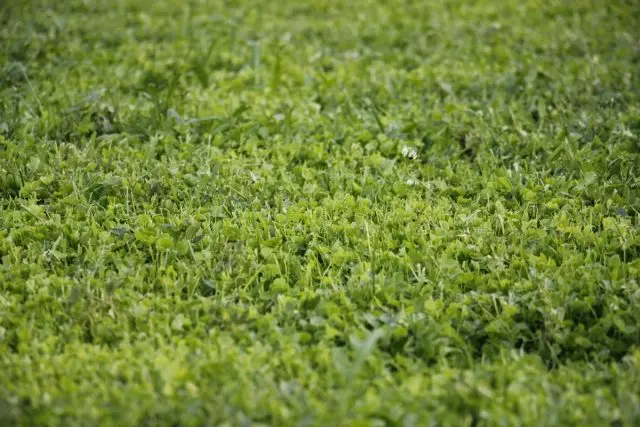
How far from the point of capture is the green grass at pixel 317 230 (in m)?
2.53

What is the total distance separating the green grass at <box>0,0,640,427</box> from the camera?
2.53 meters

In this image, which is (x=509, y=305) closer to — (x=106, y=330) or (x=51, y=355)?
(x=106, y=330)

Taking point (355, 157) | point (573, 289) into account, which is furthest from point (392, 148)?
point (573, 289)

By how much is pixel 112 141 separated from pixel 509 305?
2.38 m

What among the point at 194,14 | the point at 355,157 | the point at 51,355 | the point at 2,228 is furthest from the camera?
the point at 194,14

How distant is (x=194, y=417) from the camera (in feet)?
7.79

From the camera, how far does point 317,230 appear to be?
3.43 meters

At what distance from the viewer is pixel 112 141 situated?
4.20 metres

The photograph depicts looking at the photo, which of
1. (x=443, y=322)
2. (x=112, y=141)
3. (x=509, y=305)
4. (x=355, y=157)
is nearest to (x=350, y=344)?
(x=443, y=322)

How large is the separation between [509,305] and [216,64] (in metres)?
3.14

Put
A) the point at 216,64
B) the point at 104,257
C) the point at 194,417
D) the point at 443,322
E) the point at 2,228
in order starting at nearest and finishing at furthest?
1. the point at 194,417
2. the point at 443,322
3. the point at 104,257
4. the point at 2,228
5. the point at 216,64

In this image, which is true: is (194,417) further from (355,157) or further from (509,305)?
(355,157)

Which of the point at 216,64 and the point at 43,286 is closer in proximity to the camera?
the point at 43,286

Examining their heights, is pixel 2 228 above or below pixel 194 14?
below
